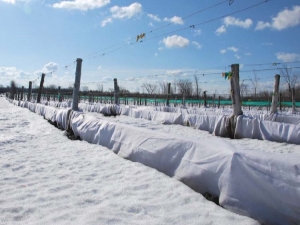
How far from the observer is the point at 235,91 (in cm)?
870

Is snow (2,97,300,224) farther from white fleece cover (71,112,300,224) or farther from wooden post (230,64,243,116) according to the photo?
wooden post (230,64,243,116)

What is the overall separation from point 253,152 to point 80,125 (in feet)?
18.7

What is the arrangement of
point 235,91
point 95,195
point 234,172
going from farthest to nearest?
point 235,91 → point 95,195 → point 234,172

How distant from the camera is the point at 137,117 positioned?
15.0 metres

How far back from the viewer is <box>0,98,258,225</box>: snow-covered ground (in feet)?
8.32

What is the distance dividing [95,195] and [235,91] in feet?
22.9

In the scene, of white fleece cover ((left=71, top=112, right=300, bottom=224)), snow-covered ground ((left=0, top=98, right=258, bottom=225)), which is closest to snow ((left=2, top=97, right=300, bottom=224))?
white fleece cover ((left=71, top=112, right=300, bottom=224))

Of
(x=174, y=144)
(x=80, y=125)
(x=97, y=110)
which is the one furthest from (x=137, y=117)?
(x=174, y=144)

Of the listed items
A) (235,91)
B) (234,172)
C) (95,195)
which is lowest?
(95,195)

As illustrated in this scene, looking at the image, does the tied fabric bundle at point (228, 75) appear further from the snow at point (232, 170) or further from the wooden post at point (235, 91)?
the snow at point (232, 170)

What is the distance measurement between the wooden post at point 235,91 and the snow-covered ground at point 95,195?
17.6 ft

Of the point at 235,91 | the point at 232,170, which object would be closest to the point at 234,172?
the point at 232,170

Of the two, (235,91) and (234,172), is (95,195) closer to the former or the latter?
(234,172)

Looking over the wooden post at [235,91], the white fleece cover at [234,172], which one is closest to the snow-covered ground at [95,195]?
the white fleece cover at [234,172]
